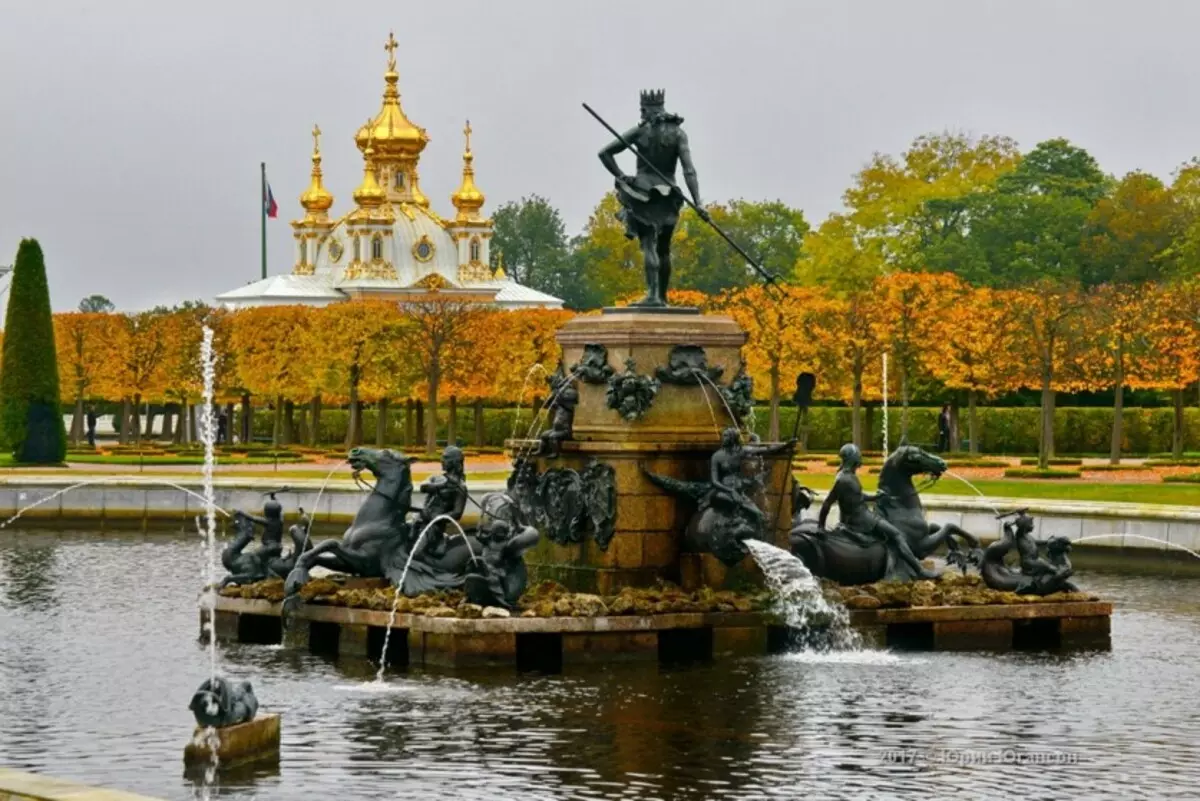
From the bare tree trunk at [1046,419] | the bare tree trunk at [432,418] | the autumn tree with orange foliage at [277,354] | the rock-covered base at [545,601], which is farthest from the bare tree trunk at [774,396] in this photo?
the rock-covered base at [545,601]

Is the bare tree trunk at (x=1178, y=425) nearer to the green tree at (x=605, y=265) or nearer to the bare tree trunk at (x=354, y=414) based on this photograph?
the bare tree trunk at (x=354, y=414)

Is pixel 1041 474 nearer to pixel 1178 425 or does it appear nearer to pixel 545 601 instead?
pixel 1178 425

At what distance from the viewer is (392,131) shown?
125m

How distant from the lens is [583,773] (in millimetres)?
16375

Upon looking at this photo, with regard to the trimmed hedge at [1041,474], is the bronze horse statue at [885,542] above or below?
below

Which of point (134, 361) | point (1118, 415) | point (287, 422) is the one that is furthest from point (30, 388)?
point (1118, 415)

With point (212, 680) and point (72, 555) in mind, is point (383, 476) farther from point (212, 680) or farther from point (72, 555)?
point (72, 555)

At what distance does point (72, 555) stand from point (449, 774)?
17.6 m

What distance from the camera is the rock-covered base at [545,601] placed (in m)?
21.5

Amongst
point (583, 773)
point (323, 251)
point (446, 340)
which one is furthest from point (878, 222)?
point (583, 773)

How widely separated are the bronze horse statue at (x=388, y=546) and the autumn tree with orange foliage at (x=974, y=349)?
35506 millimetres

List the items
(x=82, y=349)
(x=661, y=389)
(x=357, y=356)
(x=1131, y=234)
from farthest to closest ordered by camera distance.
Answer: (x=1131, y=234), (x=82, y=349), (x=357, y=356), (x=661, y=389)

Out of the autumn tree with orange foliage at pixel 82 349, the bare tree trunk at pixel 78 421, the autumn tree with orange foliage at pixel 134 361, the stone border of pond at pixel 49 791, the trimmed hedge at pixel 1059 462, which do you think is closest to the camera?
the stone border of pond at pixel 49 791

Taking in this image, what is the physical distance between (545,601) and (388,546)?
82.7 inches
